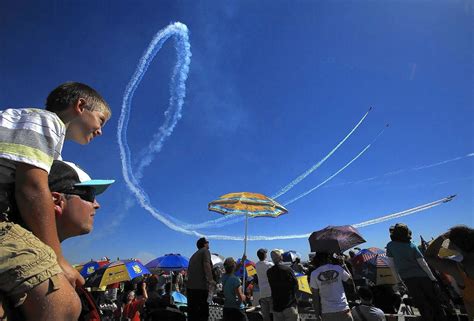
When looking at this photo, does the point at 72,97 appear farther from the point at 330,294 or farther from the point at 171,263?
the point at 171,263

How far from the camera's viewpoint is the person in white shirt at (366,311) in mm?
5309

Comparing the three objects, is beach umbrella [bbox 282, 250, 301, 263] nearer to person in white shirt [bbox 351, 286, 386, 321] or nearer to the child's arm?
person in white shirt [bbox 351, 286, 386, 321]

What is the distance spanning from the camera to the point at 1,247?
Answer: 3.94 feet

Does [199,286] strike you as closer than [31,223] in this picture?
No

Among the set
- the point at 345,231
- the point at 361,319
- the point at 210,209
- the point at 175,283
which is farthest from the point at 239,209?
the point at 175,283

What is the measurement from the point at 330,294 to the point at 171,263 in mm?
13319

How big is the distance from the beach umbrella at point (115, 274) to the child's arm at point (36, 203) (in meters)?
11.8

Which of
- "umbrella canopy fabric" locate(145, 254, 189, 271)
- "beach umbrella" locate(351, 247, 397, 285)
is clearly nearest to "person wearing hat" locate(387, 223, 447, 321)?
"beach umbrella" locate(351, 247, 397, 285)

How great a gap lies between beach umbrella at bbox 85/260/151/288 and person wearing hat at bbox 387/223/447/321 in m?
9.97

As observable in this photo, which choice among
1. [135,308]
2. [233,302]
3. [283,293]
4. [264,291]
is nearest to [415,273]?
[283,293]

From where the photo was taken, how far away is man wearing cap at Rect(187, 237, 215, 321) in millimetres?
6930

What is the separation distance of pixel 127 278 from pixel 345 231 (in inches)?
350

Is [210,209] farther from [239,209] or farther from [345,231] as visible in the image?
[345,231]

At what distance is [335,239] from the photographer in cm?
1124
